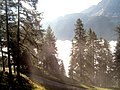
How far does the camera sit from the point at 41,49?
35.0m

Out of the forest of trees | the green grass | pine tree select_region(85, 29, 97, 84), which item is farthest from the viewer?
pine tree select_region(85, 29, 97, 84)

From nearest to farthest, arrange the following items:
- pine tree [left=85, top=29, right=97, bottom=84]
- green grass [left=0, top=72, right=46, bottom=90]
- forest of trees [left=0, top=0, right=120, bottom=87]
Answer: green grass [left=0, top=72, right=46, bottom=90] → forest of trees [left=0, top=0, right=120, bottom=87] → pine tree [left=85, top=29, right=97, bottom=84]

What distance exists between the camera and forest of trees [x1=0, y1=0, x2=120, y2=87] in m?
31.4

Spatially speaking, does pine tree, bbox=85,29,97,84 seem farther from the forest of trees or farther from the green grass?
the green grass

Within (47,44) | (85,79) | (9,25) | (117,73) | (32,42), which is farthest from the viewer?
(117,73)

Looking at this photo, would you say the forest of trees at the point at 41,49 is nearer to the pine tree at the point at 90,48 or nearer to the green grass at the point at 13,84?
the pine tree at the point at 90,48

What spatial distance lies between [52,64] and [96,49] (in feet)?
45.4

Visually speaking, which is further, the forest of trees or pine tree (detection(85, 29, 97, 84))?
pine tree (detection(85, 29, 97, 84))

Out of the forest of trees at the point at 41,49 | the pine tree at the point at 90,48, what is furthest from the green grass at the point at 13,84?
the pine tree at the point at 90,48

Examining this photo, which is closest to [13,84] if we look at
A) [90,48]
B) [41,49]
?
[41,49]

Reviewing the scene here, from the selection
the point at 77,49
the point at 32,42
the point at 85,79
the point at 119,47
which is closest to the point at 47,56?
the point at 77,49

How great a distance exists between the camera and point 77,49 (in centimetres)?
7231

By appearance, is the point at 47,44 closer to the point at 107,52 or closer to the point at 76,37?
the point at 76,37

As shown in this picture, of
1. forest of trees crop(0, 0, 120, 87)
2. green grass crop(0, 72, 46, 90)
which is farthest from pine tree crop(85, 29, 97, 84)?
green grass crop(0, 72, 46, 90)
